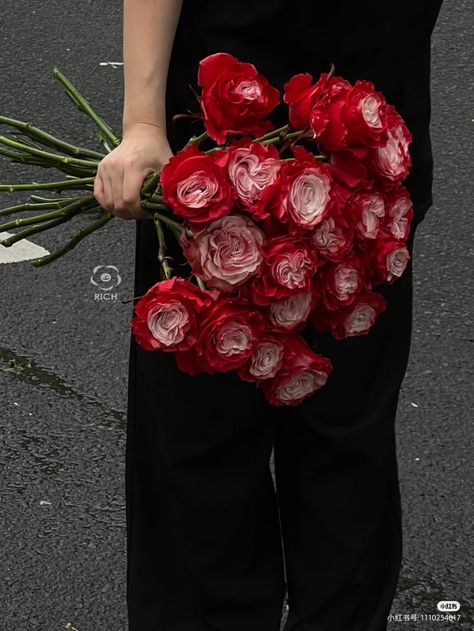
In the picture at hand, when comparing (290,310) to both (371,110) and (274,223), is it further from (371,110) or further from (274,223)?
(371,110)

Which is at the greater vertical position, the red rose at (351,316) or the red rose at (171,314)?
the red rose at (171,314)

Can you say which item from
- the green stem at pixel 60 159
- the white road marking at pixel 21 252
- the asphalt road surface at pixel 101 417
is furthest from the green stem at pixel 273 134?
the white road marking at pixel 21 252

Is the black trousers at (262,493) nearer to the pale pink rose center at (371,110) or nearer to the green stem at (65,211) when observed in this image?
the green stem at (65,211)

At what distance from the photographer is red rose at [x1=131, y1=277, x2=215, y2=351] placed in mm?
1808

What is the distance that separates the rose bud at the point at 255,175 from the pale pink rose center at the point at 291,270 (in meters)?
0.06

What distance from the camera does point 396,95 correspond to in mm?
2100

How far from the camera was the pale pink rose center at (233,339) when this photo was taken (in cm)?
182

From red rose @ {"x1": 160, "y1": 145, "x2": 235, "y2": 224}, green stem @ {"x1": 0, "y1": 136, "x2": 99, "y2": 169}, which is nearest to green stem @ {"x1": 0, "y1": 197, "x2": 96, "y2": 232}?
green stem @ {"x1": 0, "y1": 136, "x2": 99, "y2": 169}

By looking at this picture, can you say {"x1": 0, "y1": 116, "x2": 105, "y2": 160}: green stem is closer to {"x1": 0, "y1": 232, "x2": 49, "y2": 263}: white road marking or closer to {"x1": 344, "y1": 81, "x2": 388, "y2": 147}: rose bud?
{"x1": 344, "y1": 81, "x2": 388, "y2": 147}: rose bud

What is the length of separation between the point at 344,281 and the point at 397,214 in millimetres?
148

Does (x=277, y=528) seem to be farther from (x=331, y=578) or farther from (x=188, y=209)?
(x=188, y=209)

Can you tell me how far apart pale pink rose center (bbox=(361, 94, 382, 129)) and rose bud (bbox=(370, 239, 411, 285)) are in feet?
0.55

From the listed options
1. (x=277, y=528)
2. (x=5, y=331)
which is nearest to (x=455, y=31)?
(x=5, y=331)

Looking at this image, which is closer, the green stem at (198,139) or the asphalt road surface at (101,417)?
the green stem at (198,139)
